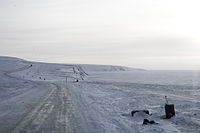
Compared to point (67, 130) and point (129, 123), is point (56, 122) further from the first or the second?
point (129, 123)

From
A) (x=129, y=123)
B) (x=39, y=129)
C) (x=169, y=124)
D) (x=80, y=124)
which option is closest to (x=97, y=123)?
(x=80, y=124)

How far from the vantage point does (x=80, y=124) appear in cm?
934

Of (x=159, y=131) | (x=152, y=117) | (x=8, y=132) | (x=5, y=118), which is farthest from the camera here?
(x=152, y=117)

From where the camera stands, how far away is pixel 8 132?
7855 millimetres

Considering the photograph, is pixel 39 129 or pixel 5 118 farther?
pixel 5 118

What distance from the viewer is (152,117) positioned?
11.5 meters

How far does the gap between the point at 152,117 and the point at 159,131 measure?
10.1ft

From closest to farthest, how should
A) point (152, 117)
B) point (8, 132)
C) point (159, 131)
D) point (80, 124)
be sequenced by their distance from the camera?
point (8, 132), point (159, 131), point (80, 124), point (152, 117)

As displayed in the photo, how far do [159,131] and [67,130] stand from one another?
3.48 m

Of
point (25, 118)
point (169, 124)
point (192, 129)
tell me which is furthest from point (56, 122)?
point (192, 129)

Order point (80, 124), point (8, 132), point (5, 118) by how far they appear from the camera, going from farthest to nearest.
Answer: point (5, 118)
point (80, 124)
point (8, 132)

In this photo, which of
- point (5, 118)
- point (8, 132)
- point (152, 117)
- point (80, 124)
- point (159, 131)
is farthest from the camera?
point (152, 117)

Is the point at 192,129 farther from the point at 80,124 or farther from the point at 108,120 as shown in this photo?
the point at 80,124

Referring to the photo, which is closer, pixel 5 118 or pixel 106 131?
pixel 106 131
